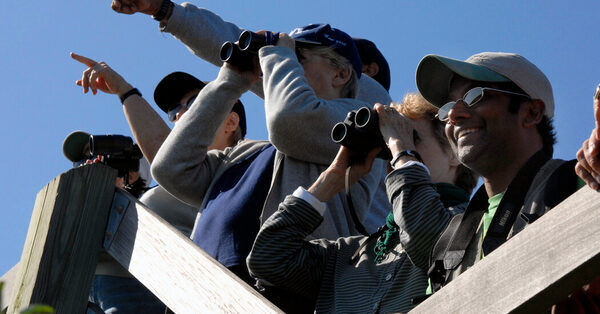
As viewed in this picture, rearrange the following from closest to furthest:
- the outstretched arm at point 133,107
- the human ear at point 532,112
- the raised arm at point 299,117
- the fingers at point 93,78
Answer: the human ear at point 532,112 < the raised arm at point 299,117 < the outstretched arm at point 133,107 < the fingers at point 93,78

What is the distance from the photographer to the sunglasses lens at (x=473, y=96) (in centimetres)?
295

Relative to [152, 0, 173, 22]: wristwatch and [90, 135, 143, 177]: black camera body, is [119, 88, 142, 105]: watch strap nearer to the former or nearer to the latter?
[152, 0, 173, 22]: wristwatch

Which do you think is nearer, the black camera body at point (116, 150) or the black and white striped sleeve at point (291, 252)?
the black and white striped sleeve at point (291, 252)

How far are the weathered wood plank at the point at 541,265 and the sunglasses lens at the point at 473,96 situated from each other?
3.73ft

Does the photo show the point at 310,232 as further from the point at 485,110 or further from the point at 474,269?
the point at 474,269

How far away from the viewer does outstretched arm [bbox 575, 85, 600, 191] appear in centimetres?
167

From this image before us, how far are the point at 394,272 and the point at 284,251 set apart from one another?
371 millimetres

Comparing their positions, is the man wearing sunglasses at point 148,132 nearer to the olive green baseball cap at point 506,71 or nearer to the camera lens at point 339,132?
the camera lens at point 339,132

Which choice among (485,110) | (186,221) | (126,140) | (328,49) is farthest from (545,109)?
(186,221)

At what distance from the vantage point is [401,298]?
267cm

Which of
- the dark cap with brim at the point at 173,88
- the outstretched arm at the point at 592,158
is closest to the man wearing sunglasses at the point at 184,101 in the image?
the dark cap with brim at the point at 173,88

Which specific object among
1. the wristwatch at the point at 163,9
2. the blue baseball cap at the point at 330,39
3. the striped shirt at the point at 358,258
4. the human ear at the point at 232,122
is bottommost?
the striped shirt at the point at 358,258

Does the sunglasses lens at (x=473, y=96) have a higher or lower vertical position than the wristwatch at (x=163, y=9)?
lower

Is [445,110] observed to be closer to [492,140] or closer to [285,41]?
[492,140]
